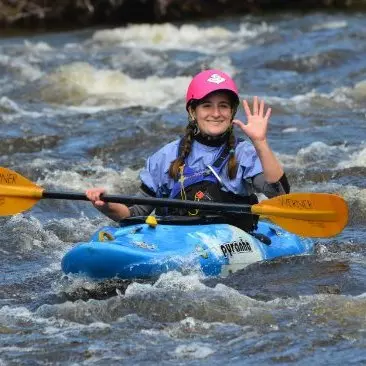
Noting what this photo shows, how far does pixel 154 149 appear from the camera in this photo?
9477mm

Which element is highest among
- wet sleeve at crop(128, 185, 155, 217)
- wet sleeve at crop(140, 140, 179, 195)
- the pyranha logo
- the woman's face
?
the woman's face

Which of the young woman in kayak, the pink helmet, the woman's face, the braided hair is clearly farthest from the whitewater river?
the pink helmet

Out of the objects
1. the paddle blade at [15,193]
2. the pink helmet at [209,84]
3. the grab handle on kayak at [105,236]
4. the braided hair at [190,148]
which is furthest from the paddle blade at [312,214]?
the paddle blade at [15,193]

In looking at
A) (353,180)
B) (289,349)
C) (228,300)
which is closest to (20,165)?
(353,180)

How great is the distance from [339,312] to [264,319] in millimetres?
365

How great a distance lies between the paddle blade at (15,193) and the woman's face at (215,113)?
1003mm

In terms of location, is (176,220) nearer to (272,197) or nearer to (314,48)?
(272,197)

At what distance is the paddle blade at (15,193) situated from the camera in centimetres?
589

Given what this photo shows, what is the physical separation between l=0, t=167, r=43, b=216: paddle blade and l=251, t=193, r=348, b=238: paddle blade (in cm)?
137

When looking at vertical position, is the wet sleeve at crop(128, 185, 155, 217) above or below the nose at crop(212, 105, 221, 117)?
below

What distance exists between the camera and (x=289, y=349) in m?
4.53

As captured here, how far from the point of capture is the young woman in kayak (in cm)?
575

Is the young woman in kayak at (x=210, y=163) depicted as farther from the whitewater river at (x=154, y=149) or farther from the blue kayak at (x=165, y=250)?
the whitewater river at (x=154, y=149)

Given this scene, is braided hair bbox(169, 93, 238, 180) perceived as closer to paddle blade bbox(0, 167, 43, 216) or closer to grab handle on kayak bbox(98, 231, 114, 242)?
grab handle on kayak bbox(98, 231, 114, 242)
